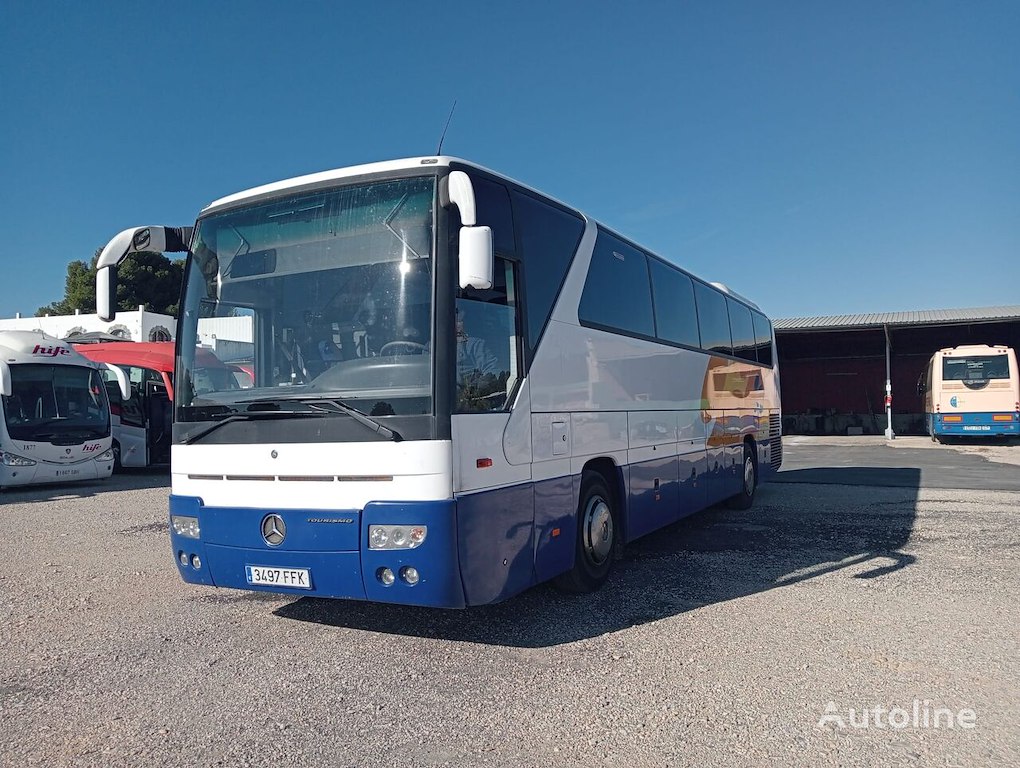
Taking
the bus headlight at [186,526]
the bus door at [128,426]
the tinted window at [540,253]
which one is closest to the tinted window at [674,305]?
the tinted window at [540,253]

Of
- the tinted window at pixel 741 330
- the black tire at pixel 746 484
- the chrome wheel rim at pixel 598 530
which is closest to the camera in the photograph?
the chrome wheel rim at pixel 598 530

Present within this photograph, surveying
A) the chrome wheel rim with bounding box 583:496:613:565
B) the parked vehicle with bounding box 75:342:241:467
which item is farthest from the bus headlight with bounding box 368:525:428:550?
the parked vehicle with bounding box 75:342:241:467

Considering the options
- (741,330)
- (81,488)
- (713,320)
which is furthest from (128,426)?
(713,320)

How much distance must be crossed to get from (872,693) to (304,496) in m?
3.39

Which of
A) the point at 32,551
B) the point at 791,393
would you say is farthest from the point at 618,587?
the point at 791,393

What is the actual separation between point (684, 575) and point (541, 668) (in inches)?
110

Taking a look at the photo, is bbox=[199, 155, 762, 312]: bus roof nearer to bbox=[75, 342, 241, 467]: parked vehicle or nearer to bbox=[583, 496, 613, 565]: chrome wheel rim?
bbox=[583, 496, 613, 565]: chrome wheel rim

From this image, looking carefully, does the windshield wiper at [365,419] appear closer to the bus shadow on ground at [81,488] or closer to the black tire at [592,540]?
the black tire at [592,540]

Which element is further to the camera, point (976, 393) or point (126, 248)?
point (976, 393)

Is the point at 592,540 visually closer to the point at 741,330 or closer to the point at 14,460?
the point at 741,330

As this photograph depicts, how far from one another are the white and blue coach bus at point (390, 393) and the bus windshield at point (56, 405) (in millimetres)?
10789

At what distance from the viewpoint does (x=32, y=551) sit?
848 cm

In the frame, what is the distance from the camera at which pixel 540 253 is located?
5.77 meters

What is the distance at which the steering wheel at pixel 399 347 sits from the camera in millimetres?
4680
